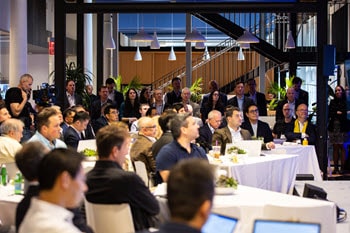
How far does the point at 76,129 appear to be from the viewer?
9617 millimetres

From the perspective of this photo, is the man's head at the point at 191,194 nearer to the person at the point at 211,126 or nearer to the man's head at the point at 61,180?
the man's head at the point at 61,180

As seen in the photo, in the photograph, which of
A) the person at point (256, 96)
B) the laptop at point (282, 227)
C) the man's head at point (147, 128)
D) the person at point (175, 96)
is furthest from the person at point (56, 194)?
the person at point (256, 96)

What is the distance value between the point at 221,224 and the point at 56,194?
81cm

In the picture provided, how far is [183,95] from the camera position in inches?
517

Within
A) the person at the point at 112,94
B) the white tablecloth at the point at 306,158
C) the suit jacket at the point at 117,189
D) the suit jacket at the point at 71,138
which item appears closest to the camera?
the suit jacket at the point at 117,189

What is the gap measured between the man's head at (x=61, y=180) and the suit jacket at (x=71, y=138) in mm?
6093

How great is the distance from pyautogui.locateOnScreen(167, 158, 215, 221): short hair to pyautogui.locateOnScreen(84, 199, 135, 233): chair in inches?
84.9

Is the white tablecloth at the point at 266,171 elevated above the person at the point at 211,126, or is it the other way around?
the person at the point at 211,126

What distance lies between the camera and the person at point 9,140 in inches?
280

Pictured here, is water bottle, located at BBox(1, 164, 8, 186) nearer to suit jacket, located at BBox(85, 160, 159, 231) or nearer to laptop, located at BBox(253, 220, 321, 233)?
suit jacket, located at BBox(85, 160, 159, 231)

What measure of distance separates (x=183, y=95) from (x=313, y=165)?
303 centimetres

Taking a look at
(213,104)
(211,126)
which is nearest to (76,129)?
(211,126)

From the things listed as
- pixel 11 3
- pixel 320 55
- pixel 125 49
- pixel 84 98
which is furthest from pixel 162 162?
pixel 125 49

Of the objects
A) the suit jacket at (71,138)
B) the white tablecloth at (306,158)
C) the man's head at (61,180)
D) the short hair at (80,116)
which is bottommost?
the white tablecloth at (306,158)
